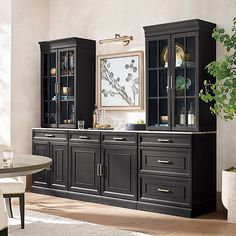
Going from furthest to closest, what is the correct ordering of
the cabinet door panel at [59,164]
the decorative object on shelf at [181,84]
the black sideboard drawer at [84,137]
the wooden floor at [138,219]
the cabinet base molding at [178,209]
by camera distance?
the cabinet door panel at [59,164] → the black sideboard drawer at [84,137] → the decorative object on shelf at [181,84] → the cabinet base molding at [178,209] → the wooden floor at [138,219]

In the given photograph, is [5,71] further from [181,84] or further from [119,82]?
[181,84]

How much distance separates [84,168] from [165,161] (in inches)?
50.4

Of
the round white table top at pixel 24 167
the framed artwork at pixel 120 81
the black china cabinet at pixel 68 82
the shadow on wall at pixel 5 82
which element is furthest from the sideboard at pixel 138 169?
the round white table top at pixel 24 167

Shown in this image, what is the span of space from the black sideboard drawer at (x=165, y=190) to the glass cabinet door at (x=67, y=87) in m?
1.55

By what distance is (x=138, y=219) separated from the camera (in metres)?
5.26

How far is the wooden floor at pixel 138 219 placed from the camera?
15.6 feet

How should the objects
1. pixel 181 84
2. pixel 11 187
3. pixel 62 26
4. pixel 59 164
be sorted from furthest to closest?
pixel 62 26
pixel 59 164
pixel 181 84
pixel 11 187

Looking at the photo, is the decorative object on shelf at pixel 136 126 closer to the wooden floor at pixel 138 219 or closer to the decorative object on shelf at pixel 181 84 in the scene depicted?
the decorative object on shelf at pixel 181 84

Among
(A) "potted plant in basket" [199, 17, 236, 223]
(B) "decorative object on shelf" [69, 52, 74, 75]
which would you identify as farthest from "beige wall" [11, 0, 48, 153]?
(A) "potted plant in basket" [199, 17, 236, 223]

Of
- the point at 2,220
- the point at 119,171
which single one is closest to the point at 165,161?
the point at 119,171

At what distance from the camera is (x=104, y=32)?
6863 millimetres

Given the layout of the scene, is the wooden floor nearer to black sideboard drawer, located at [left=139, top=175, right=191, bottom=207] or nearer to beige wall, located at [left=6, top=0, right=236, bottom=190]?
black sideboard drawer, located at [left=139, top=175, right=191, bottom=207]

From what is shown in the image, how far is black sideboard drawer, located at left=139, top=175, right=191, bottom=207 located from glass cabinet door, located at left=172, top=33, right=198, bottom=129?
2.04 ft

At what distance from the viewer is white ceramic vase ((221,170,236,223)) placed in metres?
5.05
